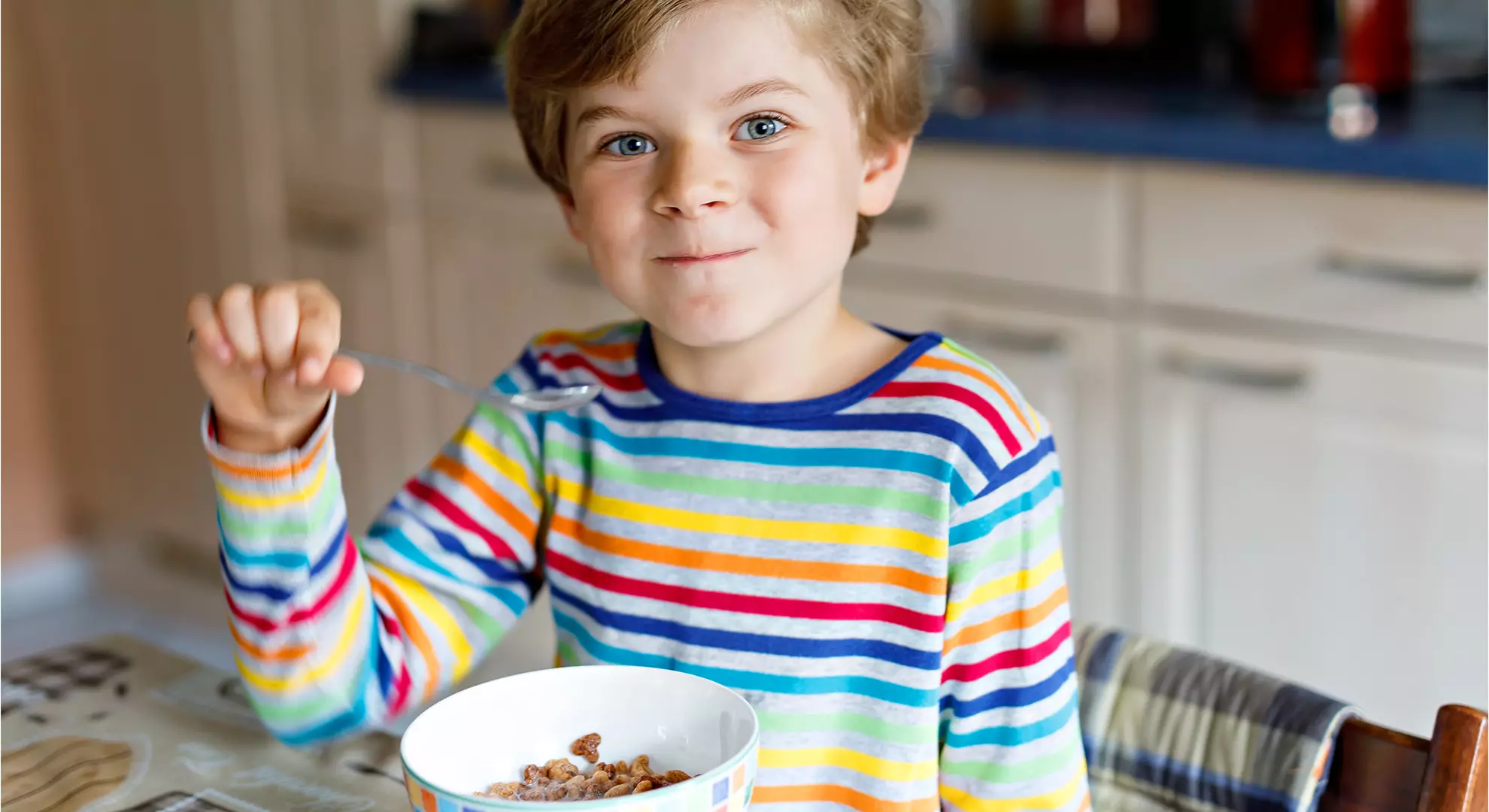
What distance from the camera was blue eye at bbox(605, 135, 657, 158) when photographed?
82cm

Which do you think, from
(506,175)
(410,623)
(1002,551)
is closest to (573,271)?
(506,175)

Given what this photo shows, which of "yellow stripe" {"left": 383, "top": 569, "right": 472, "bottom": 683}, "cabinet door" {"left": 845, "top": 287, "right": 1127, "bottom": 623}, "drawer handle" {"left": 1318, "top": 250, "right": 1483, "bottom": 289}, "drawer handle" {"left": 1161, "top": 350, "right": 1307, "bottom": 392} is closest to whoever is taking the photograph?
"yellow stripe" {"left": 383, "top": 569, "right": 472, "bottom": 683}

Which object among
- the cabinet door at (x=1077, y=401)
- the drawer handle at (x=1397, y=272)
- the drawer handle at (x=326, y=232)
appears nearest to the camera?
the drawer handle at (x=1397, y=272)

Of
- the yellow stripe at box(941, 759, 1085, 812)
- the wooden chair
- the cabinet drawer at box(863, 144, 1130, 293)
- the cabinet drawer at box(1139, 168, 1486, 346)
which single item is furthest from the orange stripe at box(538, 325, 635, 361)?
the cabinet drawer at box(1139, 168, 1486, 346)

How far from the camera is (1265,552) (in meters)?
1.61

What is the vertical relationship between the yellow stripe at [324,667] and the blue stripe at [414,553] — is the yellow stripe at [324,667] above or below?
below

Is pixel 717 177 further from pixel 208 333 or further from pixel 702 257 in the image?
pixel 208 333

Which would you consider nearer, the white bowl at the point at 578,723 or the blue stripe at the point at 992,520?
the white bowl at the point at 578,723

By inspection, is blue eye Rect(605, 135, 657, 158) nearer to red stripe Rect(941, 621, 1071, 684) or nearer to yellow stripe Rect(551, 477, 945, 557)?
yellow stripe Rect(551, 477, 945, 557)

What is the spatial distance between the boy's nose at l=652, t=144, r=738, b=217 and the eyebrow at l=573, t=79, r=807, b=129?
30 mm

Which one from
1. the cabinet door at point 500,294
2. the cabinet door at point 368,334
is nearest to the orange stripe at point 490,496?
the cabinet door at point 500,294

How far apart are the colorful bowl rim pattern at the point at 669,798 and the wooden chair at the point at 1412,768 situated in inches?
13.5

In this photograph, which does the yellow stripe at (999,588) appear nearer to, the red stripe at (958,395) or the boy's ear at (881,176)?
the red stripe at (958,395)

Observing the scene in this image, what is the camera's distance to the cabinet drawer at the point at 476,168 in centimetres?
210
